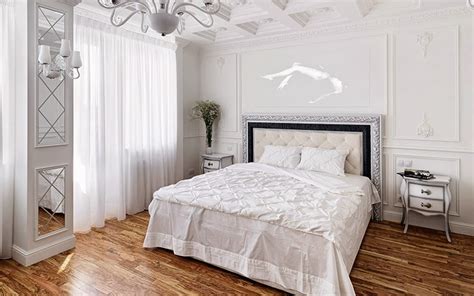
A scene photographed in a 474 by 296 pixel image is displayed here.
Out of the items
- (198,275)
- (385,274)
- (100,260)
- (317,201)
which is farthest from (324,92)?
(100,260)

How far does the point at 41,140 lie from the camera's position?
117 inches

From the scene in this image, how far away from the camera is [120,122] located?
4.17 meters

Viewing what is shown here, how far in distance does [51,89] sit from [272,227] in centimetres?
256

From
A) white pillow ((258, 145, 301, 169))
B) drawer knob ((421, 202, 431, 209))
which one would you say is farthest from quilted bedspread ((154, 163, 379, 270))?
drawer knob ((421, 202, 431, 209))

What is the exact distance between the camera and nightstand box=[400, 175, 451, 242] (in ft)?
11.3

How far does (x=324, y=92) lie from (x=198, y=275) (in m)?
3.13

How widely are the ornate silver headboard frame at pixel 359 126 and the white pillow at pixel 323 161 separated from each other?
1.11ft

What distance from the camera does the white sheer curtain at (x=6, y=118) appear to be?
294 cm

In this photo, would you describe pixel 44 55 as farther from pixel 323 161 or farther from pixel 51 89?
pixel 323 161

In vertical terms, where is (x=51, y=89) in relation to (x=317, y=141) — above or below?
above

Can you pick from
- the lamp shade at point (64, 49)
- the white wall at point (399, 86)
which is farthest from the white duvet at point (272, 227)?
the lamp shade at point (64, 49)

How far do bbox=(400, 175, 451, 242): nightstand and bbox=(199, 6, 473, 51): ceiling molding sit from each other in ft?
6.47

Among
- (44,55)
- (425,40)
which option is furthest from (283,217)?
(425,40)

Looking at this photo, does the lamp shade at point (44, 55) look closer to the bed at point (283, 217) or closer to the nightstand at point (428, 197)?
the bed at point (283, 217)
